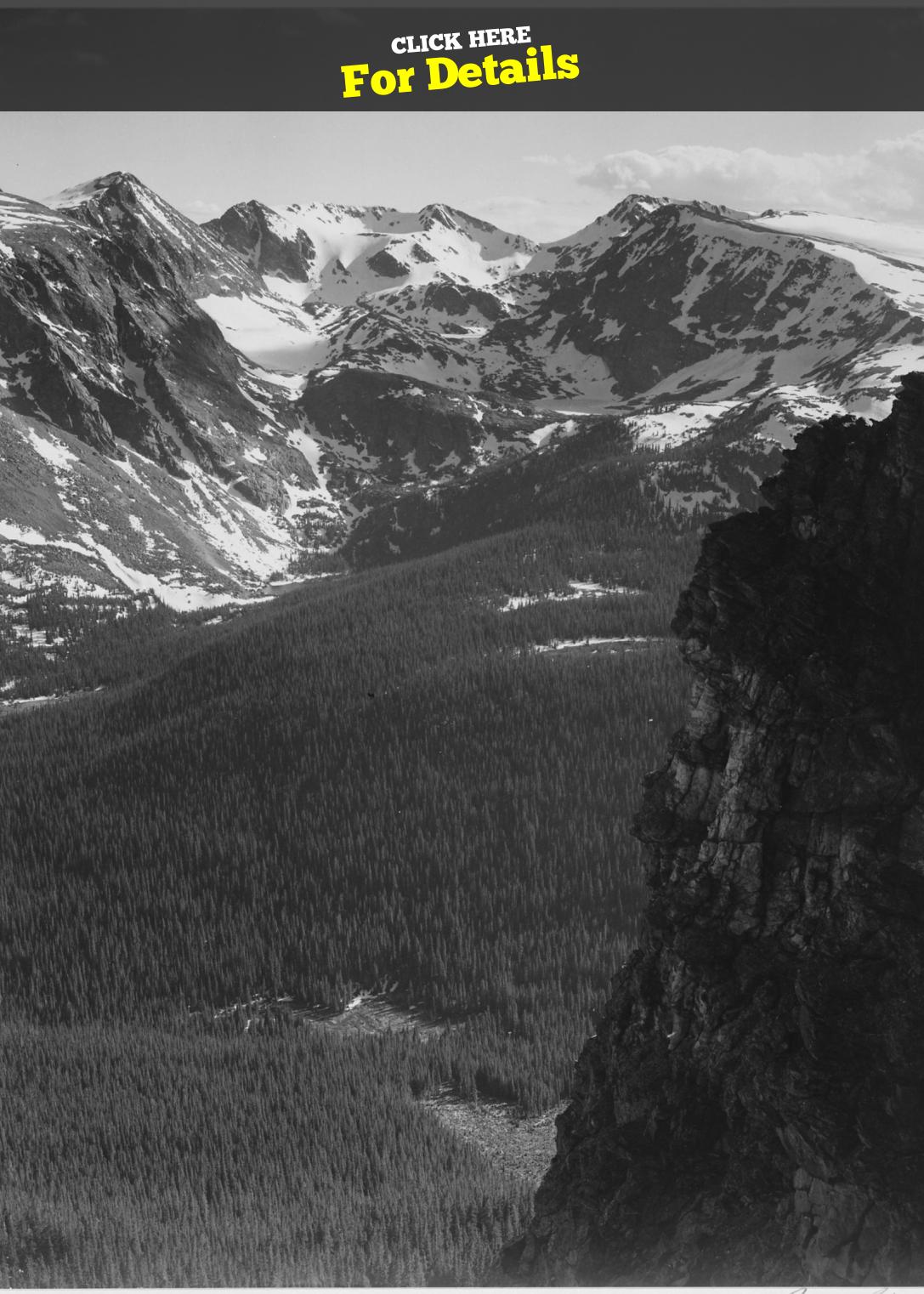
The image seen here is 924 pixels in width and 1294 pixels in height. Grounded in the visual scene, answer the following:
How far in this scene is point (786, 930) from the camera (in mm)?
23109

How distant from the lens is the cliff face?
21219mm

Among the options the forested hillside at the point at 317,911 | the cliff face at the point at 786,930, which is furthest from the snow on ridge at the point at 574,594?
the cliff face at the point at 786,930

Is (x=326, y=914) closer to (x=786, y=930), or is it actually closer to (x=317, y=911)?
(x=317, y=911)

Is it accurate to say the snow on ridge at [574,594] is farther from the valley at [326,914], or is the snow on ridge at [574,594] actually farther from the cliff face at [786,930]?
the cliff face at [786,930]

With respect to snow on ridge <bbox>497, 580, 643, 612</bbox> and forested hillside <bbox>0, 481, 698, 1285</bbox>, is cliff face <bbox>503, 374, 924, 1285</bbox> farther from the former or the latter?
snow on ridge <bbox>497, 580, 643, 612</bbox>

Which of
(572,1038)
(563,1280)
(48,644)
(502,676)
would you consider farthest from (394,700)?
(563,1280)

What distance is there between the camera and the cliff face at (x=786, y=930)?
21219 millimetres

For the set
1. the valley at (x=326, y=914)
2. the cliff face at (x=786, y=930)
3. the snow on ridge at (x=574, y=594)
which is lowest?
the valley at (x=326, y=914)

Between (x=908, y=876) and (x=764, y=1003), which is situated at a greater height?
(x=908, y=876)

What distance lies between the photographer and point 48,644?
6786 inches

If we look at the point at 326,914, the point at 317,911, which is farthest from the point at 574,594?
the point at 326,914

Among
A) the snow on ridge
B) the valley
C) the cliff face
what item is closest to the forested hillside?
the valley

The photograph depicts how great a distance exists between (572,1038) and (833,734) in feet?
180

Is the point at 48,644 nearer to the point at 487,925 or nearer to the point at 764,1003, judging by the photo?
the point at 487,925
